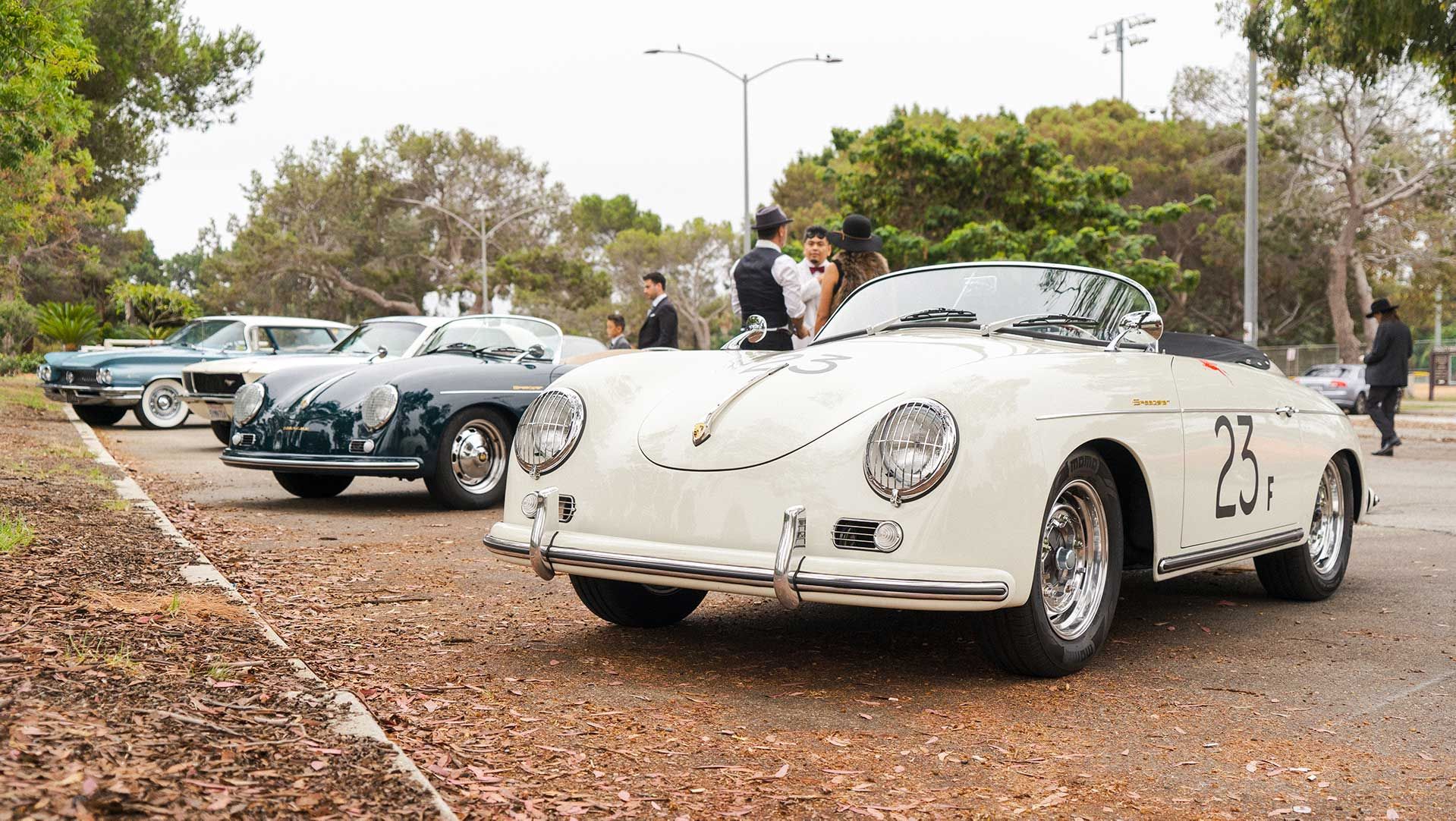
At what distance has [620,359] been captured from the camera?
17.7 feet

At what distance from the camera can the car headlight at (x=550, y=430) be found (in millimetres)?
4961

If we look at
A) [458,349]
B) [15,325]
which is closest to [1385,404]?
[458,349]

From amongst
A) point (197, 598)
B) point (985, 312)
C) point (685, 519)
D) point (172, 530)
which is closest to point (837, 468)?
point (685, 519)

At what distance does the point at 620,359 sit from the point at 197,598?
1875 mm

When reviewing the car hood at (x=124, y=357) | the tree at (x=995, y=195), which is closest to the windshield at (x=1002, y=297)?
the car hood at (x=124, y=357)

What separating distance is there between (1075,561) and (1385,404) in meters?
13.0

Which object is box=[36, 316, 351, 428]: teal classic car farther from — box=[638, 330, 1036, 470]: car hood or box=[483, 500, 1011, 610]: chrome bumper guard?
box=[483, 500, 1011, 610]: chrome bumper guard

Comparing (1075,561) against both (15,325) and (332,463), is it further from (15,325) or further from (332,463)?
(15,325)

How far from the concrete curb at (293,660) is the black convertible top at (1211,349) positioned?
12.1ft

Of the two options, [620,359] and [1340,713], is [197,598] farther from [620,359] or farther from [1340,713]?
[1340,713]

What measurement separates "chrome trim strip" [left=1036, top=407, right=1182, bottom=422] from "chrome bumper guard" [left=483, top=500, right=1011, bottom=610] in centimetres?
63

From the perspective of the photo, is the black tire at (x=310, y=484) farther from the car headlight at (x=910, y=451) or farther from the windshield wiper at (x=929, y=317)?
the car headlight at (x=910, y=451)

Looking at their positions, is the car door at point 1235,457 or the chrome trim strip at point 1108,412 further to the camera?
the car door at point 1235,457

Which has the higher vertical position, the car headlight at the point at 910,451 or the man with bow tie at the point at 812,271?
the man with bow tie at the point at 812,271
